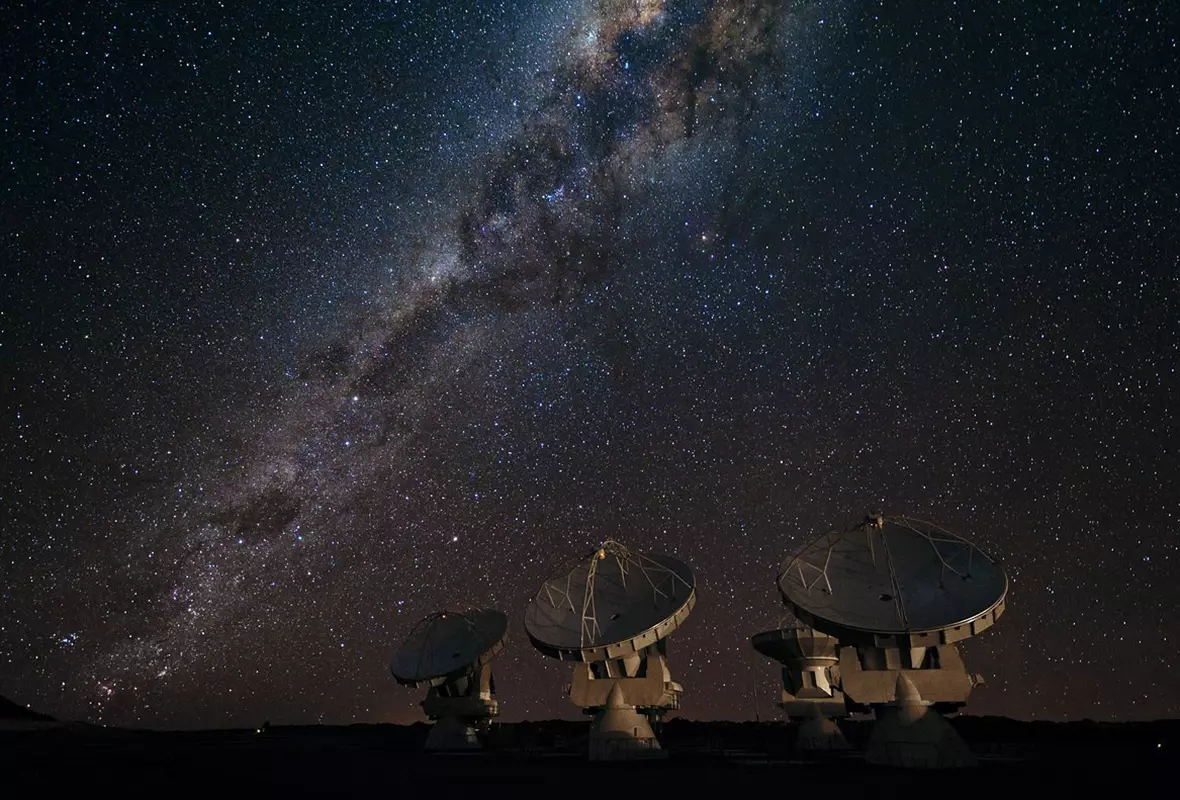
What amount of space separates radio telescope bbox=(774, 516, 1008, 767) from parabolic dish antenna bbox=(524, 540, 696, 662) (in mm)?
4344

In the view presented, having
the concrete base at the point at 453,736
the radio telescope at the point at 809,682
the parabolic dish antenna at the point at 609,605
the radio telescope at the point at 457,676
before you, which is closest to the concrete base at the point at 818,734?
the radio telescope at the point at 809,682

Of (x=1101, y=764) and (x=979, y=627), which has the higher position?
(x=979, y=627)

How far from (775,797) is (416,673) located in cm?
2308

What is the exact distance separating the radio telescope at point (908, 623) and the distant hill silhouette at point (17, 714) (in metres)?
108

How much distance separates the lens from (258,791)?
17.9 metres

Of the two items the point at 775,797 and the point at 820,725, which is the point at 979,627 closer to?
the point at 775,797

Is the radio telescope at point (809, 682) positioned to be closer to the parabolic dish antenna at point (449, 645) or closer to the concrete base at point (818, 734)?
the concrete base at point (818, 734)

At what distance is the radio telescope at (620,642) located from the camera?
2519 centimetres

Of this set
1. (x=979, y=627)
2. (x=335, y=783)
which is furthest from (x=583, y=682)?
(x=979, y=627)

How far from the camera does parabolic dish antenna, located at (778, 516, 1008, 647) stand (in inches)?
829

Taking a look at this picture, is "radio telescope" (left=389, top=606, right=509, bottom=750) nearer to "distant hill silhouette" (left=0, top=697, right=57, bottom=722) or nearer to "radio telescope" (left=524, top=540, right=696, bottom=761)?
"radio telescope" (left=524, top=540, right=696, bottom=761)

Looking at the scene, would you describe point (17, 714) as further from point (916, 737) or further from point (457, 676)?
point (916, 737)

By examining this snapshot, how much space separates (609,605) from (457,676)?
1079cm

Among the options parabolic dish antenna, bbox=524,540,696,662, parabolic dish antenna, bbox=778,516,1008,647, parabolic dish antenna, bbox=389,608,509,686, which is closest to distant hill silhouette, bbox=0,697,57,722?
parabolic dish antenna, bbox=389,608,509,686
